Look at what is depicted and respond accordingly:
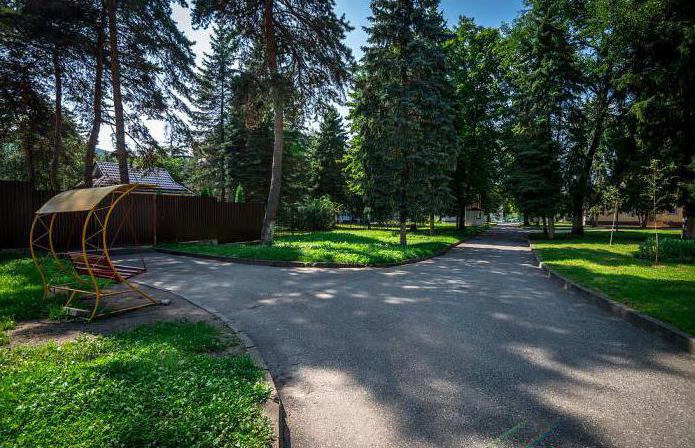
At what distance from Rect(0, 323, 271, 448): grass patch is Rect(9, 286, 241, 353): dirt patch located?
0.51m

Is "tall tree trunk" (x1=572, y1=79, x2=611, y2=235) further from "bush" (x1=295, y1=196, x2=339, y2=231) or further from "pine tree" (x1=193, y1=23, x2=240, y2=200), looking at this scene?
"pine tree" (x1=193, y1=23, x2=240, y2=200)

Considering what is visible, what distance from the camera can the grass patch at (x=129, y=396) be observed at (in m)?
2.23

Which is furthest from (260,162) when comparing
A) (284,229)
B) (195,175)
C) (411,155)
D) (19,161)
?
(19,161)

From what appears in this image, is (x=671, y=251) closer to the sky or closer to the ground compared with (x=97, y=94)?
closer to the ground

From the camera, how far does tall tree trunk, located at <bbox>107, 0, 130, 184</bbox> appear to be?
12875 mm

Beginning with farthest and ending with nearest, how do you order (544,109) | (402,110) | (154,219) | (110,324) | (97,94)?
(544,109), (154,219), (402,110), (97,94), (110,324)

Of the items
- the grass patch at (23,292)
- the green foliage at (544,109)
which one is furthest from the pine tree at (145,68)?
the green foliage at (544,109)

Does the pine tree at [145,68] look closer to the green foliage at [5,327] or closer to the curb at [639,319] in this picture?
the green foliage at [5,327]

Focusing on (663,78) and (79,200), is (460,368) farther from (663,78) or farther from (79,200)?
(663,78)

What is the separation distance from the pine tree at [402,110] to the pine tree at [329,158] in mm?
24420

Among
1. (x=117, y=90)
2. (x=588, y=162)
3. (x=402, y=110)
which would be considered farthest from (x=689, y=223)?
(x=117, y=90)

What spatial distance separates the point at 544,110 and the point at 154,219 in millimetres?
25638

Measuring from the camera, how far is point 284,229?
90.1 ft

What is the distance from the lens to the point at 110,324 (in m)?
4.82
